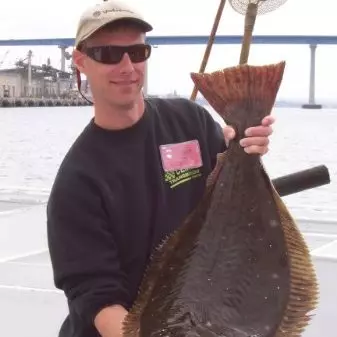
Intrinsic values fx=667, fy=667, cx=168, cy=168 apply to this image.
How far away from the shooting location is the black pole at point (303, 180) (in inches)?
104

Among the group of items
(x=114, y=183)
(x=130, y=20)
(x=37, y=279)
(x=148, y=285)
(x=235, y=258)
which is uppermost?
(x=130, y=20)

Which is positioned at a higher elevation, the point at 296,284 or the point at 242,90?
the point at 242,90

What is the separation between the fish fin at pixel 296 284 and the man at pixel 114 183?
35cm

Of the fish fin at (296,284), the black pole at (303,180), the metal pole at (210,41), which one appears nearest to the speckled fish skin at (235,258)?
the fish fin at (296,284)

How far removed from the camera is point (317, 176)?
2650 mm

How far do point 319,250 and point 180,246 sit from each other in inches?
117

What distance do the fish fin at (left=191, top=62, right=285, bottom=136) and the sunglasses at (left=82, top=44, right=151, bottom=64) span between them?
0.26m

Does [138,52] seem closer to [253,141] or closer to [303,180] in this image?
[253,141]

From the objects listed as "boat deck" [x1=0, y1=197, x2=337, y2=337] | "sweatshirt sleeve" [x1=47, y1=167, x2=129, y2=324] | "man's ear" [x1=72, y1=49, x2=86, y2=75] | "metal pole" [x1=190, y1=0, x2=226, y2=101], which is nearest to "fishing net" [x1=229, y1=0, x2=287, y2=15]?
"metal pole" [x1=190, y1=0, x2=226, y2=101]

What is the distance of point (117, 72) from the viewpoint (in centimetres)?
222

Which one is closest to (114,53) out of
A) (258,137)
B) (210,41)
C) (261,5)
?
(258,137)

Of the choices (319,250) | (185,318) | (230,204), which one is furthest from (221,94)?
(319,250)

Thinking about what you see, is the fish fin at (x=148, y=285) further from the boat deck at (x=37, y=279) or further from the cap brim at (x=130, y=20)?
the boat deck at (x=37, y=279)

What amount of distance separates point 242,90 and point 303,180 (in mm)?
767
